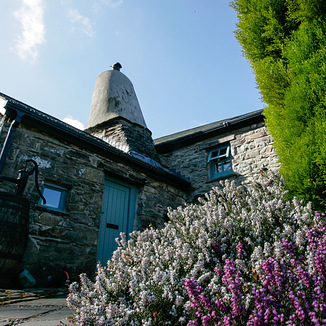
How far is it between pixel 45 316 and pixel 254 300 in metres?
1.89

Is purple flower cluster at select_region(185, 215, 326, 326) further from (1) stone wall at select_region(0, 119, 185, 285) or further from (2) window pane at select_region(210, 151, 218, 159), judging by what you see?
(2) window pane at select_region(210, 151, 218, 159)

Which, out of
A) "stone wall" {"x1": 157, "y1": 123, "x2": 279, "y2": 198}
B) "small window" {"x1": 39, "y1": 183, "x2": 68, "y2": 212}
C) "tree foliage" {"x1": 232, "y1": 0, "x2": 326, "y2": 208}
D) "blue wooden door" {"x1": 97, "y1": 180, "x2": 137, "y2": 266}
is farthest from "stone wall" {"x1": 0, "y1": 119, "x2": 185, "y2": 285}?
"tree foliage" {"x1": 232, "y1": 0, "x2": 326, "y2": 208}

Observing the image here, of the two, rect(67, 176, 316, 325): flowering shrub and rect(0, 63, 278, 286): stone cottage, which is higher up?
rect(0, 63, 278, 286): stone cottage

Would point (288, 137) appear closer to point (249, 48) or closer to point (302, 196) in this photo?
point (302, 196)

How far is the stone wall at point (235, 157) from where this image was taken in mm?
8016

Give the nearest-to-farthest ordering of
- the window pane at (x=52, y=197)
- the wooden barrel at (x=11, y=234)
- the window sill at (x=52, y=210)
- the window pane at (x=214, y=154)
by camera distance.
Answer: the wooden barrel at (x=11, y=234) → the window sill at (x=52, y=210) → the window pane at (x=52, y=197) → the window pane at (x=214, y=154)

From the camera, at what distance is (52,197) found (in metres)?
5.73

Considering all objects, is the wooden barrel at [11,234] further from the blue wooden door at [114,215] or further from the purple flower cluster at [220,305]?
the purple flower cluster at [220,305]

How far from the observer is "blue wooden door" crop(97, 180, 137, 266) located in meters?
6.49

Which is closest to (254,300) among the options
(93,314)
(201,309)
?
(201,309)

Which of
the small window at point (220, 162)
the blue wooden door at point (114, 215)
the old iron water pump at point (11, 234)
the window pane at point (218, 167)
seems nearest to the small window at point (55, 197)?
the old iron water pump at point (11, 234)

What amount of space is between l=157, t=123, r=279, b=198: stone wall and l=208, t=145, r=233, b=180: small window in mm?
146

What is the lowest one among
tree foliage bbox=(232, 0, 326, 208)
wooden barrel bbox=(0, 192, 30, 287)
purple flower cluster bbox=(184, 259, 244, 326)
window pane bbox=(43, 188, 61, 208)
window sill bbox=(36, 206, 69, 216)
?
purple flower cluster bbox=(184, 259, 244, 326)

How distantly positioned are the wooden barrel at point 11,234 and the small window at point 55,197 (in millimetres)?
1034
